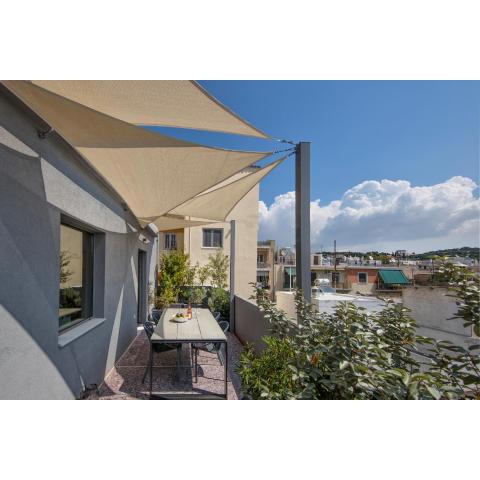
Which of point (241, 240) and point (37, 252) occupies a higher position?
point (241, 240)

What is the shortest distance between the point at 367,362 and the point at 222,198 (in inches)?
205

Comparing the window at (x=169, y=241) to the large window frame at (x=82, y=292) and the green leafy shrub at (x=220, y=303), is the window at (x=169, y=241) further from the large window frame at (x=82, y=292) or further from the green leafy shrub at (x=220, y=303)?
the large window frame at (x=82, y=292)

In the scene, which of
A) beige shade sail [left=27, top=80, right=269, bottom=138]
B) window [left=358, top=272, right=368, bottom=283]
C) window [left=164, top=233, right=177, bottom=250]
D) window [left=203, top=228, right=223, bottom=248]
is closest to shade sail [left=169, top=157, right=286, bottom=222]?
beige shade sail [left=27, top=80, right=269, bottom=138]

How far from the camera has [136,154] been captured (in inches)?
128

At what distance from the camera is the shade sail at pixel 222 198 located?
5.10 meters

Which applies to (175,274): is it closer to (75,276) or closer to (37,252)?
(75,276)

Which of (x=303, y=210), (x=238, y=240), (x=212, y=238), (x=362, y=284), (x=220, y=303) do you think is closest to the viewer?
(x=303, y=210)

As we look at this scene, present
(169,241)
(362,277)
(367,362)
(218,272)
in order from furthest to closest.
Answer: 1. (362,277)
2. (169,241)
3. (218,272)
4. (367,362)

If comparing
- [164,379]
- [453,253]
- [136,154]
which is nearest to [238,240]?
[164,379]

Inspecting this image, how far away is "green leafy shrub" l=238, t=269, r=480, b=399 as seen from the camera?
5.62 feet

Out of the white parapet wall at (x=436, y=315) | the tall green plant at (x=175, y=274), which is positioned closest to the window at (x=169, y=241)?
the tall green plant at (x=175, y=274)
